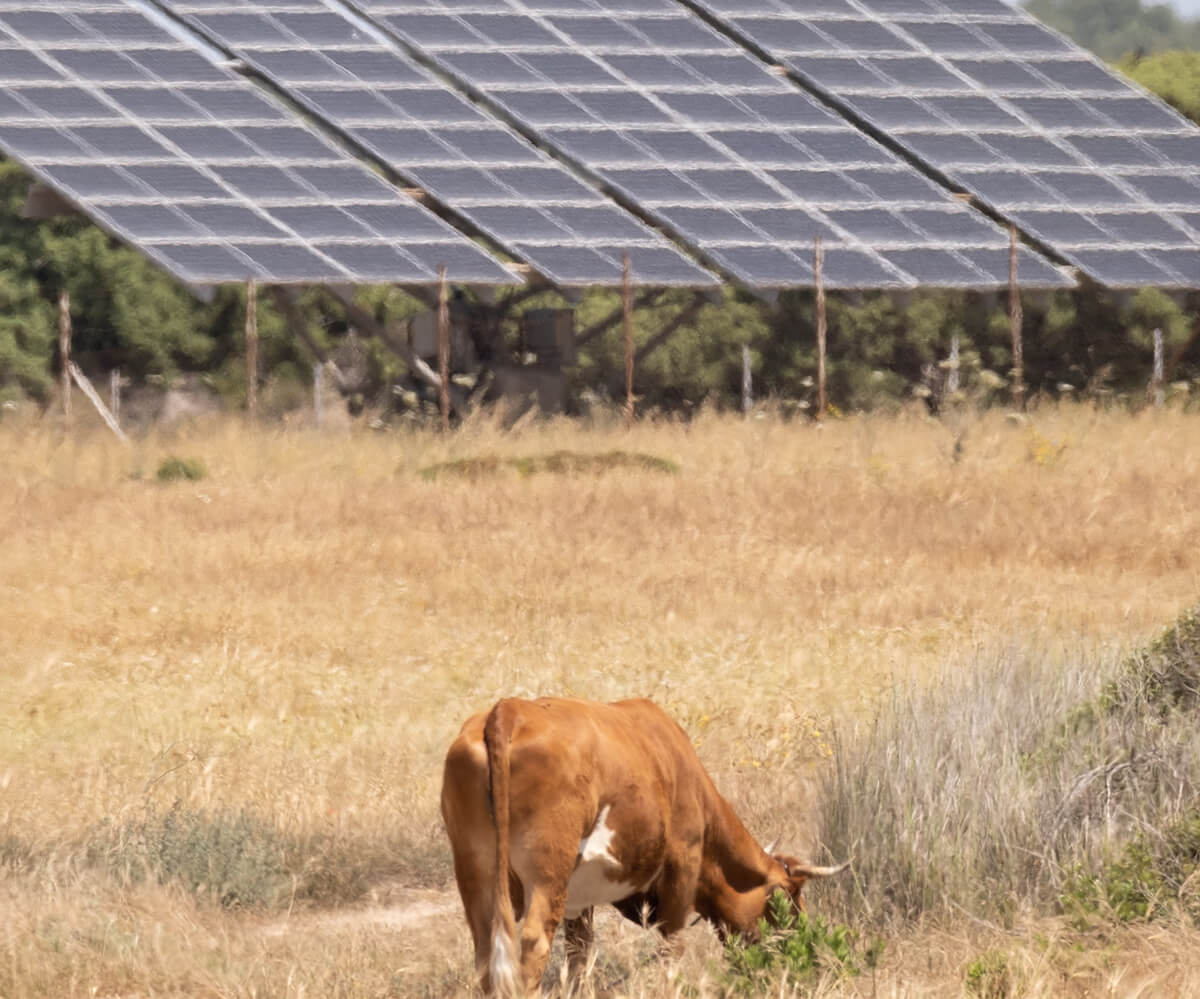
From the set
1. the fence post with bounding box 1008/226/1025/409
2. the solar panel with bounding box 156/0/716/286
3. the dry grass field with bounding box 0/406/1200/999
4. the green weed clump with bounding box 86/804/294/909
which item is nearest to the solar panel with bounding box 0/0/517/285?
the solar panel with bounding box 156/0/716/286

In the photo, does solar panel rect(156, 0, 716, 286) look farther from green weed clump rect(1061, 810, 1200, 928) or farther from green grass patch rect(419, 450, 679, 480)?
green weed clump rect(1061, 810, 1200, 928)

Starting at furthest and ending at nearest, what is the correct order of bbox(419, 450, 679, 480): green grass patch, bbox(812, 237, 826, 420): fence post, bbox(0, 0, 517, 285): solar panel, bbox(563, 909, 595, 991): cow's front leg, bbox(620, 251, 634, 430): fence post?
bbox(0, 0, 517, 285): solar panel, bbox(812, 237, 826, 420): fence post, bbox(620, 251, 634, 430): fence post, bbox(419, 450, 679, 480): green grass patch, bbox(563, 909, 595, 991): cow's front leg

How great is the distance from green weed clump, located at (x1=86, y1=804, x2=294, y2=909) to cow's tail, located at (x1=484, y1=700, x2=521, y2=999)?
2.13 meters

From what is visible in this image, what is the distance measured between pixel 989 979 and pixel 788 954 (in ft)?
1.74

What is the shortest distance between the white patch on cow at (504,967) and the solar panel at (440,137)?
19199mm

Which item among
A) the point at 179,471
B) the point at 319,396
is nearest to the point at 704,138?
the point at 319,396

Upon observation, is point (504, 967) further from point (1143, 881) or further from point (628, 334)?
point (628, 334)

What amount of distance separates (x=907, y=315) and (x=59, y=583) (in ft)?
72.6

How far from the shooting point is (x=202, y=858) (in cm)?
697

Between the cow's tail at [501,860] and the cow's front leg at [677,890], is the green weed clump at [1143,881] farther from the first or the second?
the cow's tail at [501,860]

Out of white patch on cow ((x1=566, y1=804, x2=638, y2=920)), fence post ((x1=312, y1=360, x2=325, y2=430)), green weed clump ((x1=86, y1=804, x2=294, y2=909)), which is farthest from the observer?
fence post ((x1=312, y1=360, x2=325, y2=430))

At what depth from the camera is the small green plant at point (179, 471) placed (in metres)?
17.8

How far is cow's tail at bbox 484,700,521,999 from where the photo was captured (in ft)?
15.9

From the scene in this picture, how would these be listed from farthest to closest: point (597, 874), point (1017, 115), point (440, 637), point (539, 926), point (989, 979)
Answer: point (1017, 115) < point (440, 637) < point (989, 979) < point (597, 874) < point (539, 926)
